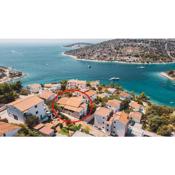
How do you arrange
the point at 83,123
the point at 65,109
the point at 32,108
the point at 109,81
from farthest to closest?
the point at 109,81, the point at 65,109, the point at 83,123, the point at 32,108

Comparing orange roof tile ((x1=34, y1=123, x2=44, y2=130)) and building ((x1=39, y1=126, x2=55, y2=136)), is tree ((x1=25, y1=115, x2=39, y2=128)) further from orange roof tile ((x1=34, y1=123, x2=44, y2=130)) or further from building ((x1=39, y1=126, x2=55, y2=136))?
building ((x1=39, y1=126, x2=55, y2=136))

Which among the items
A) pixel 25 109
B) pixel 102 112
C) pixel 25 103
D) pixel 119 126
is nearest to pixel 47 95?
pixel 25 103

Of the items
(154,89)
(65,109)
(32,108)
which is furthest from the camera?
(154,89)

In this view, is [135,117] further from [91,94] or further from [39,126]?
[39,126]

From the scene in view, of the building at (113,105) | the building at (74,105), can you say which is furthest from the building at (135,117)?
the building at (74,105)
